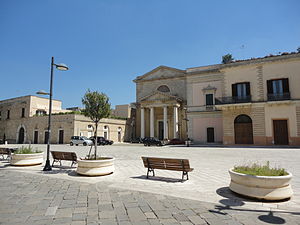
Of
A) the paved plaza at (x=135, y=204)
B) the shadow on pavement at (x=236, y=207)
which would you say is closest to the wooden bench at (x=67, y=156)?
the paved plaza at (x=135, y=204)

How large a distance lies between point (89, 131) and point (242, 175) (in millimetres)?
31390

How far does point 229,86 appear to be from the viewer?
78.1ft

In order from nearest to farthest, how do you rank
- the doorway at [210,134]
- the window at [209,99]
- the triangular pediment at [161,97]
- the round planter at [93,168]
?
the round planter at [93,168] → the doorway at [210,134] → the window at [209,99] → the triangular pediment at [161,97]

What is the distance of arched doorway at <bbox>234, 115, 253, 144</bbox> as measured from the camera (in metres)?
22.5

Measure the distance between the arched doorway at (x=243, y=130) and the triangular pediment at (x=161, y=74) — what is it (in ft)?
49.6

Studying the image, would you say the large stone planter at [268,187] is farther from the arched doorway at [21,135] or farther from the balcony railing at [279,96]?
the arched doorway at [21,135]

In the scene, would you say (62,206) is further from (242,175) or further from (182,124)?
(182,124)

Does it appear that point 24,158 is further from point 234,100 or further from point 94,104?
point 234,100

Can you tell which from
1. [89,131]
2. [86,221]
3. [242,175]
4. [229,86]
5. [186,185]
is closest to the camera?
[86,221]

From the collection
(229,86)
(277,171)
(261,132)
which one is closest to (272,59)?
(229,86)

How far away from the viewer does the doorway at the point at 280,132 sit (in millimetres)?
20844

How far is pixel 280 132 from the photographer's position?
69.3 ft

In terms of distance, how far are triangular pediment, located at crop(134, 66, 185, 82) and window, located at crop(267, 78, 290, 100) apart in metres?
15.9

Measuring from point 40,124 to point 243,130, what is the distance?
32.5 meters
